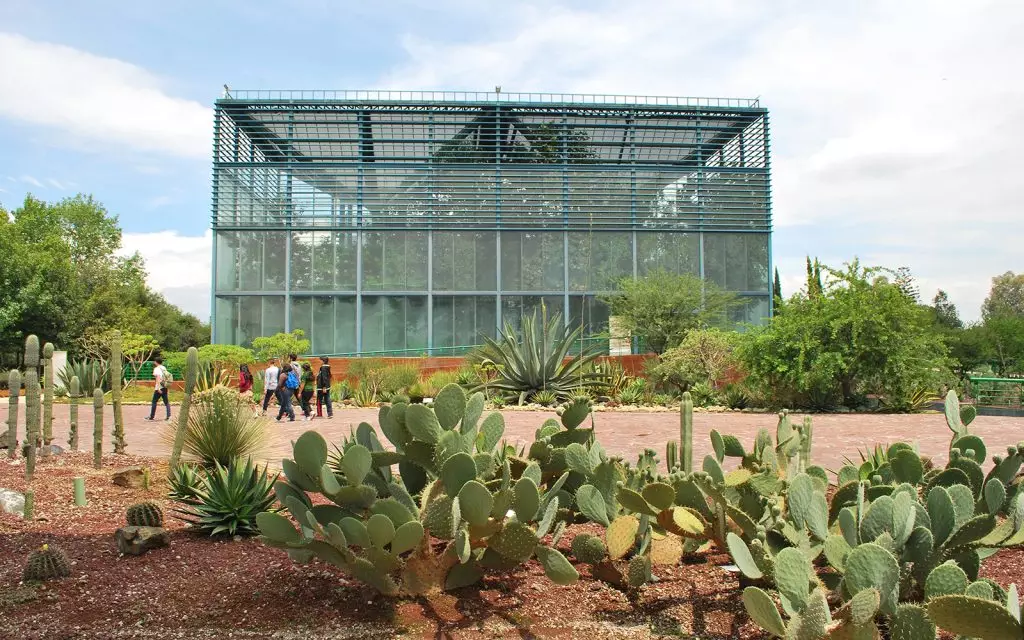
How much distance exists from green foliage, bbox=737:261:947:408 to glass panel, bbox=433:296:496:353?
16.1m

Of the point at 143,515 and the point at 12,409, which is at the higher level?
the point at 12,409

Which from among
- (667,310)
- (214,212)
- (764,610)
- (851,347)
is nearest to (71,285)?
(214,212)

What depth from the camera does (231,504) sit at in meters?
5.26

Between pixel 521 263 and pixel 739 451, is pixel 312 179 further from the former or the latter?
pixel 739 451

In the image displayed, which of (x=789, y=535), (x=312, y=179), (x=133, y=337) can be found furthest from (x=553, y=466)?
(x=133, y=337)

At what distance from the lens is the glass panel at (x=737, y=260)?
113 ft

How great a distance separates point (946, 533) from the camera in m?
3.26

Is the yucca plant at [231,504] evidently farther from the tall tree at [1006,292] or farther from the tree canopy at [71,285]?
the tall tree at [1006,292]

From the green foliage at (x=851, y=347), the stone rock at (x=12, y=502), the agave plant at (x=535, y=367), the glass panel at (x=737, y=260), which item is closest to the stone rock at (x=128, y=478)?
the stone rock at (x=12, y=502)

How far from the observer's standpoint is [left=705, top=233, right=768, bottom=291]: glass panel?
3438 cm

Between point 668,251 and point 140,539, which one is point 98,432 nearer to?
point 140,539

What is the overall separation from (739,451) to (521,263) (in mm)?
29991

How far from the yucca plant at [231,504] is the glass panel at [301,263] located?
2886 cm

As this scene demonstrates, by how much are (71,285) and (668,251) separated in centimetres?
2818
